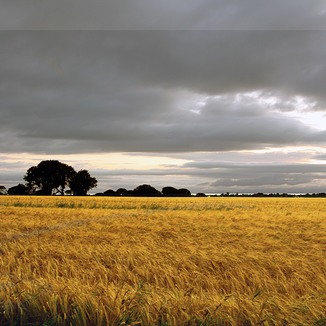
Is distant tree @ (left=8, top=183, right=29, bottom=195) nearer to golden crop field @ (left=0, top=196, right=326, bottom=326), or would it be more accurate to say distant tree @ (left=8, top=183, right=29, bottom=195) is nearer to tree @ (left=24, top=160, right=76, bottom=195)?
tree @ (left=24, top=160, right=76, bottom=195)

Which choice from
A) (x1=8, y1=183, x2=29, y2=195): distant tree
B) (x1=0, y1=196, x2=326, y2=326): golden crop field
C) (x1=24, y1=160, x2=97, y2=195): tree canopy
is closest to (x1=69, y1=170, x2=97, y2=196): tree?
(x1=24, y1=160, x2=97, y2=195): tree canopy

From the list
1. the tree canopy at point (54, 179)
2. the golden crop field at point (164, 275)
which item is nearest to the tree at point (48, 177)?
the tree canopy at point (54, 179)

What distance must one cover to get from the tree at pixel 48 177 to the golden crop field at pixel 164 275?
74.8m

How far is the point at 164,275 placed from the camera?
7.44m

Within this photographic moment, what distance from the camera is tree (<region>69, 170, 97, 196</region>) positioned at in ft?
293

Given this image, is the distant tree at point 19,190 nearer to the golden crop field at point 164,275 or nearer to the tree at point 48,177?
the tree at point 48,177

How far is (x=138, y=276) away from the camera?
25.6 feet

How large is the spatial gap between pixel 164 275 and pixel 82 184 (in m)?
84.4

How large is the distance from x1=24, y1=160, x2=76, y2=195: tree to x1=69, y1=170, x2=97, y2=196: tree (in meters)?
2.00

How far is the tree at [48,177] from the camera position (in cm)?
8938

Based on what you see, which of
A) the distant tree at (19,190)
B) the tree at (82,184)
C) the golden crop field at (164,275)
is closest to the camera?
the golden crop field at (164,275)

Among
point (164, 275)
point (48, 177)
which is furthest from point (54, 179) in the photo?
point (164, 275)

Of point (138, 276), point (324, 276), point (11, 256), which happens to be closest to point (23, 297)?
point (138, 276)

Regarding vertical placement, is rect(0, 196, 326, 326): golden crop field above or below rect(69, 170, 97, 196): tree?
below
